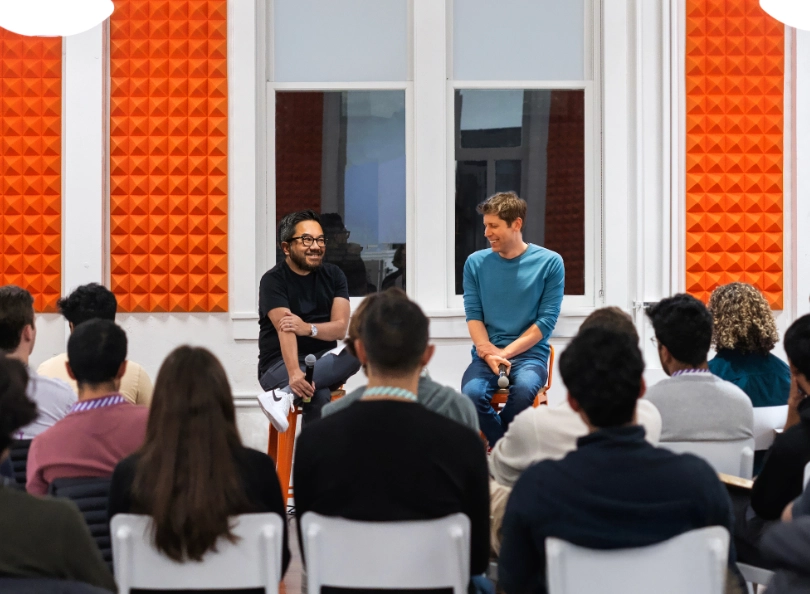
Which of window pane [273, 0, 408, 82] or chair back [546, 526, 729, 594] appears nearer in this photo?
chair back [546, 526, 729, 594]

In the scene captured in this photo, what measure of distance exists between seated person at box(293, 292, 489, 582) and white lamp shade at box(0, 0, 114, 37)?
11.1 ft

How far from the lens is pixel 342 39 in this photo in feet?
16.3

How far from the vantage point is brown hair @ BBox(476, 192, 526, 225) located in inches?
164

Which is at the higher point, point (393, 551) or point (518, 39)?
point (518, 39)

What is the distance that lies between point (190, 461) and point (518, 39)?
3.83 meters

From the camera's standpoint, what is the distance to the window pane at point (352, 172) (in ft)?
16.5

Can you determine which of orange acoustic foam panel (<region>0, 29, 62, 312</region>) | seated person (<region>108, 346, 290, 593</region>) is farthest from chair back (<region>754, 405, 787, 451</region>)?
orange acoustic foam panel (<region>0, 29, 62, 312</region>)

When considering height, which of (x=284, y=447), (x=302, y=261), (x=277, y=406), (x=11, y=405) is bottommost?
(x=284, y=447)

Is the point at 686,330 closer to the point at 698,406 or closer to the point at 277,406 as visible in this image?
the point at 698,406

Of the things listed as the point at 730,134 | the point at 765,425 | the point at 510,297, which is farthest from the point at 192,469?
the point at 730,134

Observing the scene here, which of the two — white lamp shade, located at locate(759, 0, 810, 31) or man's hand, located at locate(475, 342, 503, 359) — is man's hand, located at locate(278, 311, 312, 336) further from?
white lamp shade, located at locate(759, 0, 810, 31)

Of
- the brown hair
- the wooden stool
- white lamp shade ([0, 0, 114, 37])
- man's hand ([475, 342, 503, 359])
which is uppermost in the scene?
white lamp shade ([0, 0, 114, 37])

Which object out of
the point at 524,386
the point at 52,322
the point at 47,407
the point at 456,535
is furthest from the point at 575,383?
the point at 52,322

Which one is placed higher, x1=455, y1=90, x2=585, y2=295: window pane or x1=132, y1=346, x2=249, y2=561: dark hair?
x1=455, y1=90, x2=585, y2=295: window pane
